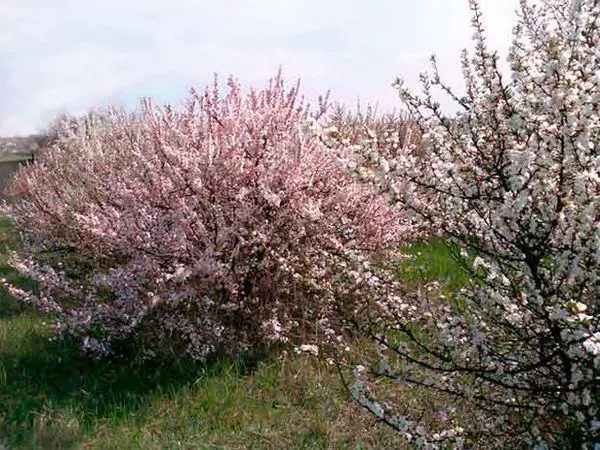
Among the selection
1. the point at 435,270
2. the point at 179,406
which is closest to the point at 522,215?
the point at 179,406

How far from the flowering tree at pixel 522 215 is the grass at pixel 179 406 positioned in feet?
2.12

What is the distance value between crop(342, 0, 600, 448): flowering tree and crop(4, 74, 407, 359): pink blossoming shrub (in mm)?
1724

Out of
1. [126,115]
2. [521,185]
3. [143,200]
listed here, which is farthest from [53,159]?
[521,185]

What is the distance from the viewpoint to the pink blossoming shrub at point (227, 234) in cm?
536

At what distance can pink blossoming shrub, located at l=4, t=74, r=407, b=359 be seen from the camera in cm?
536

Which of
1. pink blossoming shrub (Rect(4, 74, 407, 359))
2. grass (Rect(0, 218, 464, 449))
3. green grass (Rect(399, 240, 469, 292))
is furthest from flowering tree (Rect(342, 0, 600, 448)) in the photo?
green grass (Rect(399, 240, 469, 292))

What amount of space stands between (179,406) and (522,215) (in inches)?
106

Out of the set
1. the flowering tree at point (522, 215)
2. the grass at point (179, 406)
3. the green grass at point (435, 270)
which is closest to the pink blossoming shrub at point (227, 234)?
the grass at point (179, 406)

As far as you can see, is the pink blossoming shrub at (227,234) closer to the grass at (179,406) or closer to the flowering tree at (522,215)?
the grass at (179,406)

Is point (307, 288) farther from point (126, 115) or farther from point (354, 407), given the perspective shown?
point (126, 115)

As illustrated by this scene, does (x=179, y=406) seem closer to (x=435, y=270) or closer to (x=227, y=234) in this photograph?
(x=227, y=234)

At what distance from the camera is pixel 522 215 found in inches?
122

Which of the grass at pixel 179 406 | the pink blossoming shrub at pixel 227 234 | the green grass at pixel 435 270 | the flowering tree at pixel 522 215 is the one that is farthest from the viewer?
the green grass at pixel 435 270

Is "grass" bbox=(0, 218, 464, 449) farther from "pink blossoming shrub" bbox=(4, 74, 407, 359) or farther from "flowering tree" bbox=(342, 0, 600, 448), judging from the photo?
"flowering tree" bbox=(342, 0, 600, 448)
